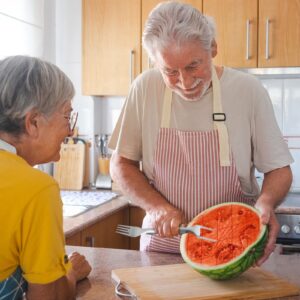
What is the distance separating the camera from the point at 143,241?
1794 mm

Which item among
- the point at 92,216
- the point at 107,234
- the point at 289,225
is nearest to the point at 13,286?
the point at 92,216

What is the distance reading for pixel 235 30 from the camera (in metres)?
2.98

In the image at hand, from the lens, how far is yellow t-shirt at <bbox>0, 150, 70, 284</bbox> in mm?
958

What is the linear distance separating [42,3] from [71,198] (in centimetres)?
130

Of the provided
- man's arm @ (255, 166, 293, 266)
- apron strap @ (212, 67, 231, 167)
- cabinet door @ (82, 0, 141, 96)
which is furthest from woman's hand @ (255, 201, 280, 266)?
cabinet door @ (82, 0, 141, 96)

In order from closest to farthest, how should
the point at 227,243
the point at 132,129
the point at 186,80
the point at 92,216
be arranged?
the point at 227,243 < the point at 186,80 < the point at 132,129 < the point at 92,216

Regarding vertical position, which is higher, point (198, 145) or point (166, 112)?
point (166, 112)

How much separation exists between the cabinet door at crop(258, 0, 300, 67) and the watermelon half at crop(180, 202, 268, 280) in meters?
1.67

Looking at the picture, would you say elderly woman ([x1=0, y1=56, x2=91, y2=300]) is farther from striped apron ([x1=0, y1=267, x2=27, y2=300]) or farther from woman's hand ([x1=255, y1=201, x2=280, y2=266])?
woman's hand ([x1=255, y1=201, x2=280, y2=266])

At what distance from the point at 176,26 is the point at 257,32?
155 centimetres

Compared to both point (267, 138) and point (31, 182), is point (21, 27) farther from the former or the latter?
point (31, 182)

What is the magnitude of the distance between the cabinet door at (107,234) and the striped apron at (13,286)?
4.69ft

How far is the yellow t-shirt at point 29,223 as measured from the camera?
96 cm

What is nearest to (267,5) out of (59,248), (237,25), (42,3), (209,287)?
(237,25)
